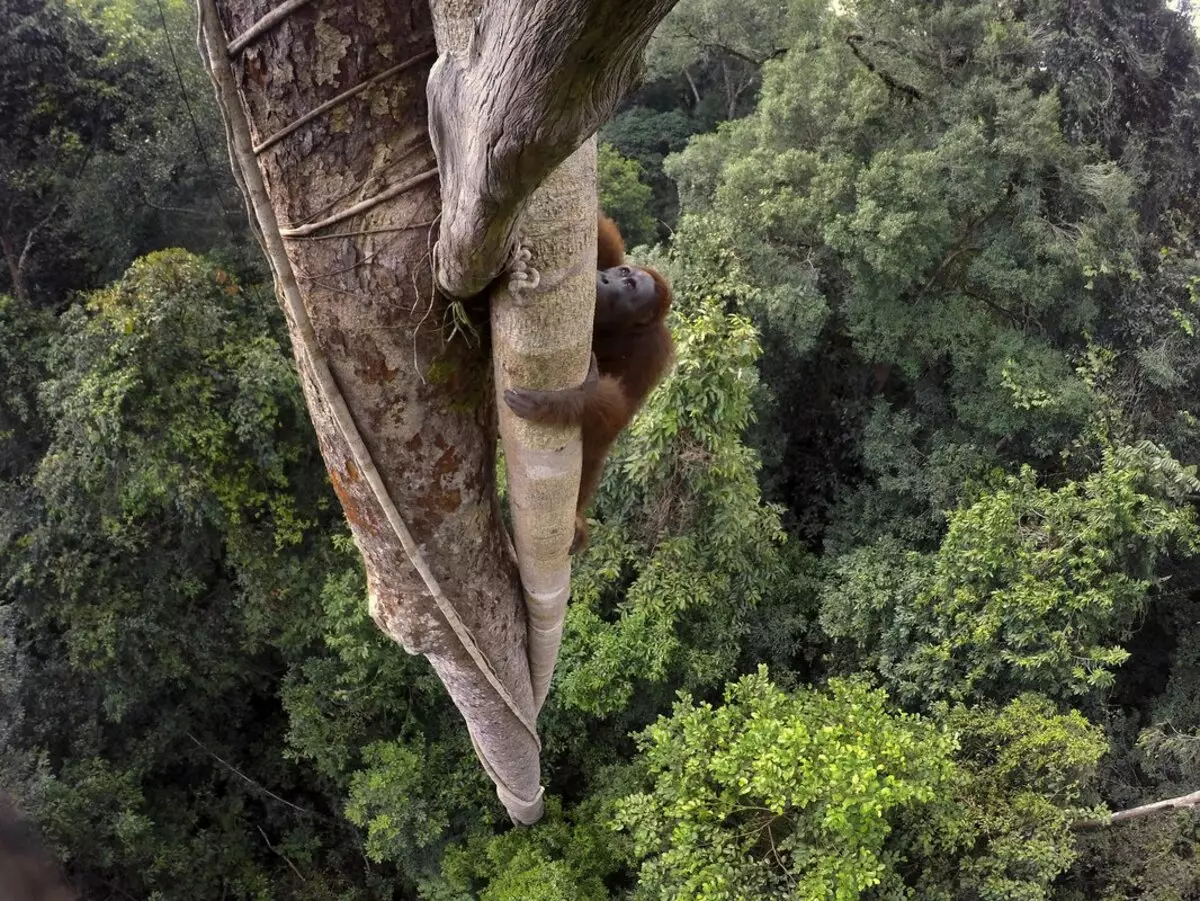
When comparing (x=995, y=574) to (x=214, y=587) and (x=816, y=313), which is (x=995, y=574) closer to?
(x=816, y=313)

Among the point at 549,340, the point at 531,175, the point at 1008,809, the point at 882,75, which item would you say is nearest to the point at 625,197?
the point at 882,75

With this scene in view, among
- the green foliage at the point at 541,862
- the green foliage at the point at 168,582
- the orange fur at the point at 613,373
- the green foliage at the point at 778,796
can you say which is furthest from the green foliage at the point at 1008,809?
the green foliage at the point at 168,582

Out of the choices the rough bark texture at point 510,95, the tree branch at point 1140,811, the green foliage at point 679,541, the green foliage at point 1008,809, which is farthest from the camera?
the green foliage at point 679,541

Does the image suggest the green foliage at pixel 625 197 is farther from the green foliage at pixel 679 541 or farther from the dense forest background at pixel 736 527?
the green foliage at pixel 679 541

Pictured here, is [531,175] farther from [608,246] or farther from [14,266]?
[14,266]

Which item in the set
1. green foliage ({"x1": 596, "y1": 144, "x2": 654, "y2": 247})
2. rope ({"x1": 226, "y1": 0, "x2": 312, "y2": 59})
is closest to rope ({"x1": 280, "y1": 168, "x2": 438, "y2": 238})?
rope ({"x1": 226, "y1": 0, "x2": 312, "y2": 59})
